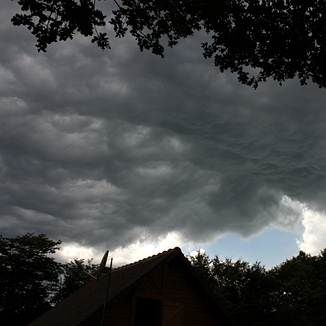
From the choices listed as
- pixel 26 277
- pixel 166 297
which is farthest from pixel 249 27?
pixel 26 277

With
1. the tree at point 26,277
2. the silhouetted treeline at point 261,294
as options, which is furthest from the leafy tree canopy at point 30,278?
the silhouetted treeline at point 261,294

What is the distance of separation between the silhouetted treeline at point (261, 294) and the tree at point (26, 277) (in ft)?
77.7

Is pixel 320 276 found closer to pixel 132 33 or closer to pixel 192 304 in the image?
pixel 192 304

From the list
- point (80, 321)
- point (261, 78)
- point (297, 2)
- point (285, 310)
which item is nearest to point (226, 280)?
point (285, 310)

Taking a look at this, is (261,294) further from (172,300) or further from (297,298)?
(172,300)

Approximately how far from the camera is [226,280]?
36125 mm

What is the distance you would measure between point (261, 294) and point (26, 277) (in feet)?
112

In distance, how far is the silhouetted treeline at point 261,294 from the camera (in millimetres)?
32250

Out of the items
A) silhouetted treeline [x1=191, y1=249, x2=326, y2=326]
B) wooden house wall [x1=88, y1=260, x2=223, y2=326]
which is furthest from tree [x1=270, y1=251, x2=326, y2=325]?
wooden house wall [x1=88, y1=260, x2=223, y2=326]

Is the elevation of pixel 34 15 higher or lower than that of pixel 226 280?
higher

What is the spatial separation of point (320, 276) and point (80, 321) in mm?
46998

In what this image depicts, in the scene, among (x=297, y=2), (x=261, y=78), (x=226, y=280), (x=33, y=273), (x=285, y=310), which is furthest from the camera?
(x=33, y=273)

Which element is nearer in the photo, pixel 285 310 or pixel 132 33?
pixel 132 33

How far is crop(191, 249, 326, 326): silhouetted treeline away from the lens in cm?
3225
